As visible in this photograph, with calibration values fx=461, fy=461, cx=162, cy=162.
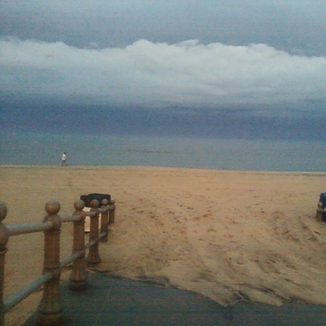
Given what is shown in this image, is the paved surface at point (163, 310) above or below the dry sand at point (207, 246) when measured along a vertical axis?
above

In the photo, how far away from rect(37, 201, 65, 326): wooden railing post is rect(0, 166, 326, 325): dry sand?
1.69 ft

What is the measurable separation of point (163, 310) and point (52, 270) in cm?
125

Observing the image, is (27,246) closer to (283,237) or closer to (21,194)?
(283,237)

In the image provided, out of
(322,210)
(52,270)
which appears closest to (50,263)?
(52,270)

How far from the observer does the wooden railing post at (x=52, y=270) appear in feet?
12.7

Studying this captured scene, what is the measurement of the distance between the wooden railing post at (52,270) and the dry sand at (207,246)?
0.52 m

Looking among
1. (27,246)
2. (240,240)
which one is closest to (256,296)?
(240,240)

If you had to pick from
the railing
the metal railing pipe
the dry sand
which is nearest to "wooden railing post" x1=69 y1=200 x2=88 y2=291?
the railing

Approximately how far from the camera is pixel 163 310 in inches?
179

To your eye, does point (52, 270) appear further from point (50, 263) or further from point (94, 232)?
point (94, 232)

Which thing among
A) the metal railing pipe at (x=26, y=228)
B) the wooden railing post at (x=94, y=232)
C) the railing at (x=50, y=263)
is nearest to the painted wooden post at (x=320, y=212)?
the wooden railing post at (x=94, y=232)

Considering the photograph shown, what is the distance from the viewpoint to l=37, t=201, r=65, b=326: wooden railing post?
12.7 feet

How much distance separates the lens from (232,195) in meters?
16.4

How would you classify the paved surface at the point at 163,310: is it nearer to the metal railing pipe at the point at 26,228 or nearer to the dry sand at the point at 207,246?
the dry sand at the point at 207,246
